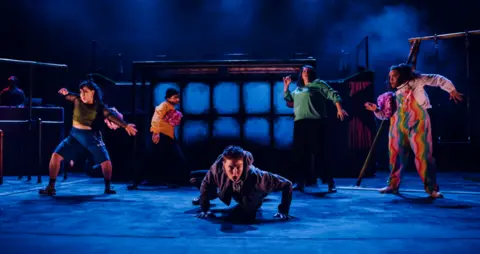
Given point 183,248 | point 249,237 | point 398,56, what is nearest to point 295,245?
point 249,237

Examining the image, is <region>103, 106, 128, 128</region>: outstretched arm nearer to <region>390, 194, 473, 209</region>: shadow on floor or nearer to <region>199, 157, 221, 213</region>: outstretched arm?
<region>199, 157, 221, 213</region>: outstretched arm

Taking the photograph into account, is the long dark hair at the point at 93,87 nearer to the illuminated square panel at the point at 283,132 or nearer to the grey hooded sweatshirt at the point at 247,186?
the grey hooded sweatshirt at the point at 247,186

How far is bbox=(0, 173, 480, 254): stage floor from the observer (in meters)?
2.89

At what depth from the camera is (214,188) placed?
4164 mm

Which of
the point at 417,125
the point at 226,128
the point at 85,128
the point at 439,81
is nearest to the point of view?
the point at 439,81

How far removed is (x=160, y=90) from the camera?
894 cm

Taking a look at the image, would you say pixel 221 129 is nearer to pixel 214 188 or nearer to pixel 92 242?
pixel 214 188

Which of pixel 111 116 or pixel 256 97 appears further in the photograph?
pixel 256 97

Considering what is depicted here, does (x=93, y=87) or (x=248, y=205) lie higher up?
(x=93, y=87)

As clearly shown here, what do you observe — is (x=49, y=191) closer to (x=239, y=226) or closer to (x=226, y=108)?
(x=239, y=226)

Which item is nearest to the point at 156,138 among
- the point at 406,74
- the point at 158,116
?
the point at 158,116

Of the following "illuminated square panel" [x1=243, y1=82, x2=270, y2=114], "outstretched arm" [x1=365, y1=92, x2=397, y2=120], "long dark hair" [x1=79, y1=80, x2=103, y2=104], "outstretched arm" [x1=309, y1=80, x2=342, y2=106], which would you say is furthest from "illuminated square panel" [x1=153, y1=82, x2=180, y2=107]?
"outstretched arm" [x1=365, y1=92, x2=397, y2=120]

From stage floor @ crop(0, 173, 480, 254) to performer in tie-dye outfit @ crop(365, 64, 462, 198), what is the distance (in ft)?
1.48

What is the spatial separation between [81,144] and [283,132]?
4.24 metres
